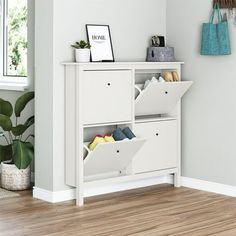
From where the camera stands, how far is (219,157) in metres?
4.88

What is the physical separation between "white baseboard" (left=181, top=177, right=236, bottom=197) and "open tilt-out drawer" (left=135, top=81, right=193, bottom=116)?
Answer: 2.09 ft

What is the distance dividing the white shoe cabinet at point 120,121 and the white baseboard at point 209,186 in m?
0.09

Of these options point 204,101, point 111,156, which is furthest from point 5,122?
point 204,101

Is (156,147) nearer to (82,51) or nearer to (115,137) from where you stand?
(115,137)

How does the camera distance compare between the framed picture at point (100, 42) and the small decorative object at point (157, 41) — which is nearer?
the framed picture at point (100, 42)

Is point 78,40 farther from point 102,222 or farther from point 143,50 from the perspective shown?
point 102,222

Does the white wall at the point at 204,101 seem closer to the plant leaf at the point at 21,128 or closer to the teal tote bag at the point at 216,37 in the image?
the teal tote bag at the point at 216,37

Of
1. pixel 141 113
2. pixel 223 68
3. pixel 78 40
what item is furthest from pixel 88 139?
pixel 223 68

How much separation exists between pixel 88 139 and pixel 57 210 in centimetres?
71

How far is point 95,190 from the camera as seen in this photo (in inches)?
190

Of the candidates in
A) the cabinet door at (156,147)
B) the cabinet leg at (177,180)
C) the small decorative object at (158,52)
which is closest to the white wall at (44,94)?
the cabinet door at (156,147)

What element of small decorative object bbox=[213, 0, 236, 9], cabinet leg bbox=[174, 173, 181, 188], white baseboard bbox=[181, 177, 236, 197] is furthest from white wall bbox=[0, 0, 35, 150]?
small decorative object bbox=[213, 0, 236, 9]

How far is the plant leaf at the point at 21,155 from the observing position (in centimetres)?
483

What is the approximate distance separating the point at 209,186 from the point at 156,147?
0.55 meters
